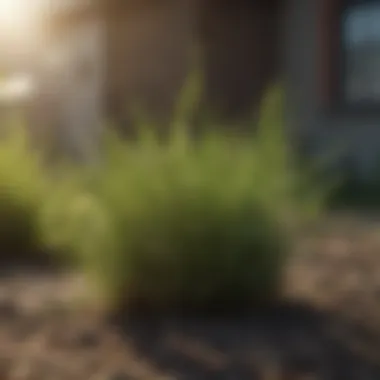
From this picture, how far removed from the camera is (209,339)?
4449 millimetres

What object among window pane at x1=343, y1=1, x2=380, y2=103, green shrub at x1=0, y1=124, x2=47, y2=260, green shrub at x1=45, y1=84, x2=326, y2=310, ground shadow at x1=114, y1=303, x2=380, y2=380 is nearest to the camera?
Result: ground shadow at x1=114, y1=303, x2=380, y2=380

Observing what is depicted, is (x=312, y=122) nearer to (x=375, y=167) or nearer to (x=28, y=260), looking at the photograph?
(x=375, y=167)

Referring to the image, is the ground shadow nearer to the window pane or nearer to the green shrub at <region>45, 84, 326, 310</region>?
the green shrub at <region>45, 84, 326, 310</region>

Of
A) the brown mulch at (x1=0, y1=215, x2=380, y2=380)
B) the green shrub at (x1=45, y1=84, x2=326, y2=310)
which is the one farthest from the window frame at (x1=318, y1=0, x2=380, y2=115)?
the green shrub at (x1=45, y1=84, x2=326, y2=310)

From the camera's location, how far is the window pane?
40.2 feet

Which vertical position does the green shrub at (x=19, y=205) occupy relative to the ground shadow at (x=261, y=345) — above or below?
above

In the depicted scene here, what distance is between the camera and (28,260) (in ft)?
22.3

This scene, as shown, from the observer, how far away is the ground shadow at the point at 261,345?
13.4 ft

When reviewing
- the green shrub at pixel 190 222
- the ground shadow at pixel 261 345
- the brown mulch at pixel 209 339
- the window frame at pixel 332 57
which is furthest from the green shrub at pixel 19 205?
the window frame at pixel 332 57

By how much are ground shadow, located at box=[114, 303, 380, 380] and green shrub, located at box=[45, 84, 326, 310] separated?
144 mm

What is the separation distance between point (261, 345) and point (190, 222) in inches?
27.1

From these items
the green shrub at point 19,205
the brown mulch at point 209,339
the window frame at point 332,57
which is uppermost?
the window frame at point 332,57

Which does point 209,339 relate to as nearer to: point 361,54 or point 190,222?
point 190,222

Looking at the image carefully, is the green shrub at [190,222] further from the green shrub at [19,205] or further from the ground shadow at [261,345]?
the green shrub at [19,205]
